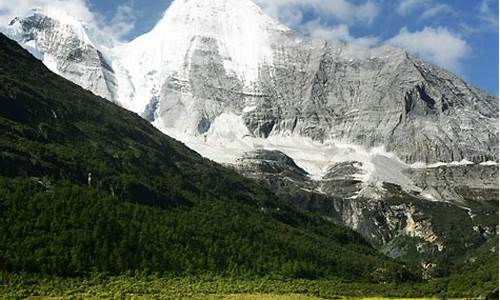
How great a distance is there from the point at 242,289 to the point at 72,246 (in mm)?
39531

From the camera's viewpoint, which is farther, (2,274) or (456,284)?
(456,284)

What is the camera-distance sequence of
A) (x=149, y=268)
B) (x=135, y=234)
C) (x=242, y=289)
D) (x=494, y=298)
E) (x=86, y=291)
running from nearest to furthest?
(x=494, y=298)
(x=86, y=291)
(x=242, y=289)
(x=149, y=268)
(x=135, y=234)

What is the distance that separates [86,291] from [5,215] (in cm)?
3739

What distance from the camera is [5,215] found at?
182m

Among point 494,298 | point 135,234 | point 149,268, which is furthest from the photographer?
point 135,234

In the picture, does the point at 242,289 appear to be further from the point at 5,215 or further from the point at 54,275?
the point at 5,215

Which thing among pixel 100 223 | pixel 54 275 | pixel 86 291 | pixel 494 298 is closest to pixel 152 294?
pixel 86 291

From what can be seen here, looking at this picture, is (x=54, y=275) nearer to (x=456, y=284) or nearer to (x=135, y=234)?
(x=135, y=234)

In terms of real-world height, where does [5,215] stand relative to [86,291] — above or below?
above

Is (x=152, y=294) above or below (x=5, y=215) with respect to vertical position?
below

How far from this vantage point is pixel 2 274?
515 feet

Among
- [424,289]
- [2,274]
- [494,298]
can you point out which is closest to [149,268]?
[2,274]

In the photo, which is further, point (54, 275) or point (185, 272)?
point (185, 272)

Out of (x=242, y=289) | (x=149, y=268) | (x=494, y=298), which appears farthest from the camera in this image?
(x=149, y=268)
